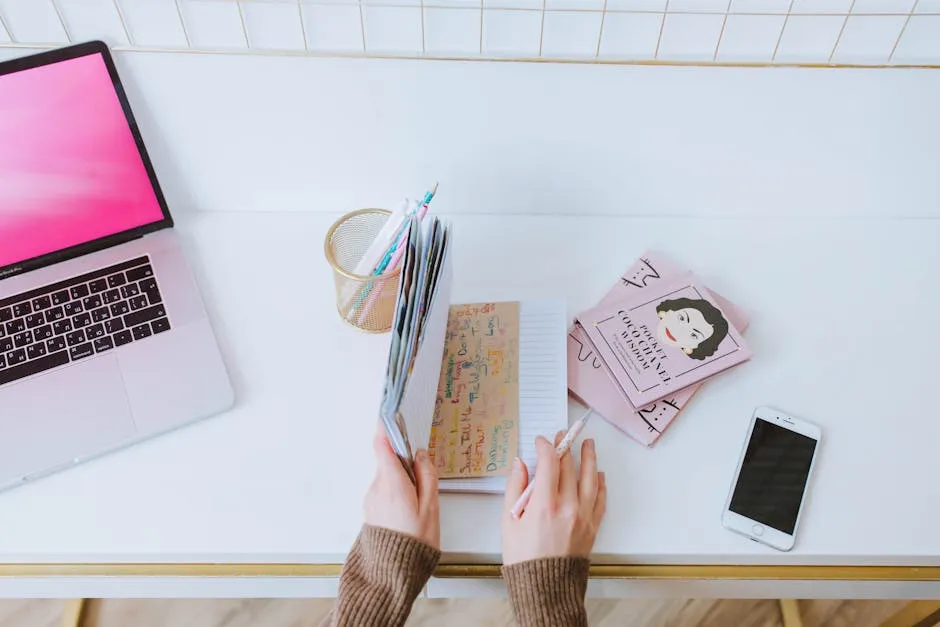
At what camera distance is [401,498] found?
2.28 ft

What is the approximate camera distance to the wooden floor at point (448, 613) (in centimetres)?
127

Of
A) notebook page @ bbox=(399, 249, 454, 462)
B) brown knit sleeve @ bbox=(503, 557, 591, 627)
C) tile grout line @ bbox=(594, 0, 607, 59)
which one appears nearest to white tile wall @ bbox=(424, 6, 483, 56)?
tile grout line @ bbox=(594, 0, 607, 59)

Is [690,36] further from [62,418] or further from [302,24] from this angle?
[62,418]

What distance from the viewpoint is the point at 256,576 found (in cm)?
75

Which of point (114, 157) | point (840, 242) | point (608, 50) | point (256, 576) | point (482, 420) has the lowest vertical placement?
point (256, 576)

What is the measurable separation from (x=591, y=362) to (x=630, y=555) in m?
0.22

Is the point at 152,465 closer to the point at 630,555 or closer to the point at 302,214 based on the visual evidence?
the point at 302,214

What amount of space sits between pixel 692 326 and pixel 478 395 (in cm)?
27

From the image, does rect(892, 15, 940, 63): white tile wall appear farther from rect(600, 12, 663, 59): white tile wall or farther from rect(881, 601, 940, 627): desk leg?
rect(881, 601, 940, 627): desk leg

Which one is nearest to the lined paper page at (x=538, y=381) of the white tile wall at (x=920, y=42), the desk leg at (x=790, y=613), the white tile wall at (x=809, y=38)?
the white tile wall at (x=809, y=38)

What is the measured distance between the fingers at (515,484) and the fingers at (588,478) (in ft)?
0.19

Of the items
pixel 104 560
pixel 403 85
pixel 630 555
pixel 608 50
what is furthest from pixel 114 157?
pixel 630 555

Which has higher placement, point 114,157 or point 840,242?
point 114,157

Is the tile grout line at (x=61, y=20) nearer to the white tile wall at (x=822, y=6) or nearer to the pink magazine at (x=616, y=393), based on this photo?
the pink magazine at (x=616, y=393)
